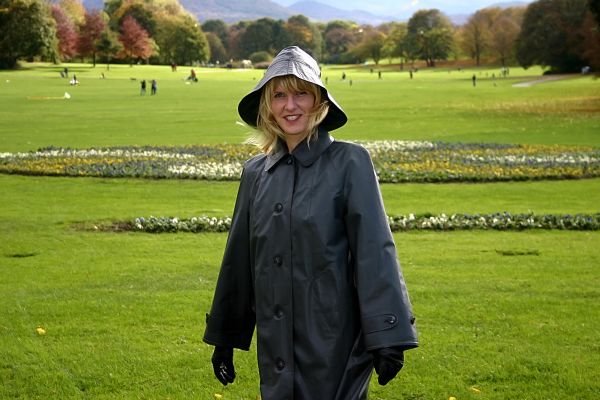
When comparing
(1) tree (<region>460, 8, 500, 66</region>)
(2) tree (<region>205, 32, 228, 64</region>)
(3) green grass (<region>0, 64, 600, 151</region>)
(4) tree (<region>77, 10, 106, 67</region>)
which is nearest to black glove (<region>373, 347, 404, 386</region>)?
(3) green grass (<region>0, 64, 600, 151</region>)

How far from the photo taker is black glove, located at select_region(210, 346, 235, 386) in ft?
14.0

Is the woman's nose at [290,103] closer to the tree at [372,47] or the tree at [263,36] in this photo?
the tree at [372,47]

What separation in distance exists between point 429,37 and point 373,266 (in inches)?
5188

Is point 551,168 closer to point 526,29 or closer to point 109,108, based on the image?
point 109,108

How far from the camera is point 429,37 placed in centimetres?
→ 13162

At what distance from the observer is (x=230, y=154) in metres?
24.6

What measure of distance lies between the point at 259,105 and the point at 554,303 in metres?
5.74

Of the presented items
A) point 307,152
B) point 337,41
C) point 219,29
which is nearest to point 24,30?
point 307,152

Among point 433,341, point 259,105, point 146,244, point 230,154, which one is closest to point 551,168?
point 230,154

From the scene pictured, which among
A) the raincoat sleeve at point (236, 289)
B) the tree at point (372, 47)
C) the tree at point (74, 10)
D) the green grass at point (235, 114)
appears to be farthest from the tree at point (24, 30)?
the raincoat sleeve at point (236, 289)

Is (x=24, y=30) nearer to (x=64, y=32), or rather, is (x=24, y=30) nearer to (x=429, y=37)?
(x=64, y=32)

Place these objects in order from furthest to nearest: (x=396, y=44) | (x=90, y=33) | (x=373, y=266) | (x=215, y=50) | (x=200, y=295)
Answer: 1. (x=215, y=50)
2. (x=396, y=44)
3. (x=90, y=33)
4. (x=200, y=295)
5. (x=373, y=266)

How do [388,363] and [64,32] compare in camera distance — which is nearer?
[388,363]

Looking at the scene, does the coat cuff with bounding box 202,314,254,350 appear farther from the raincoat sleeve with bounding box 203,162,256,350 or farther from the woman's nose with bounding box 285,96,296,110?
the woman's nose with bounding box 285,96,296,110
